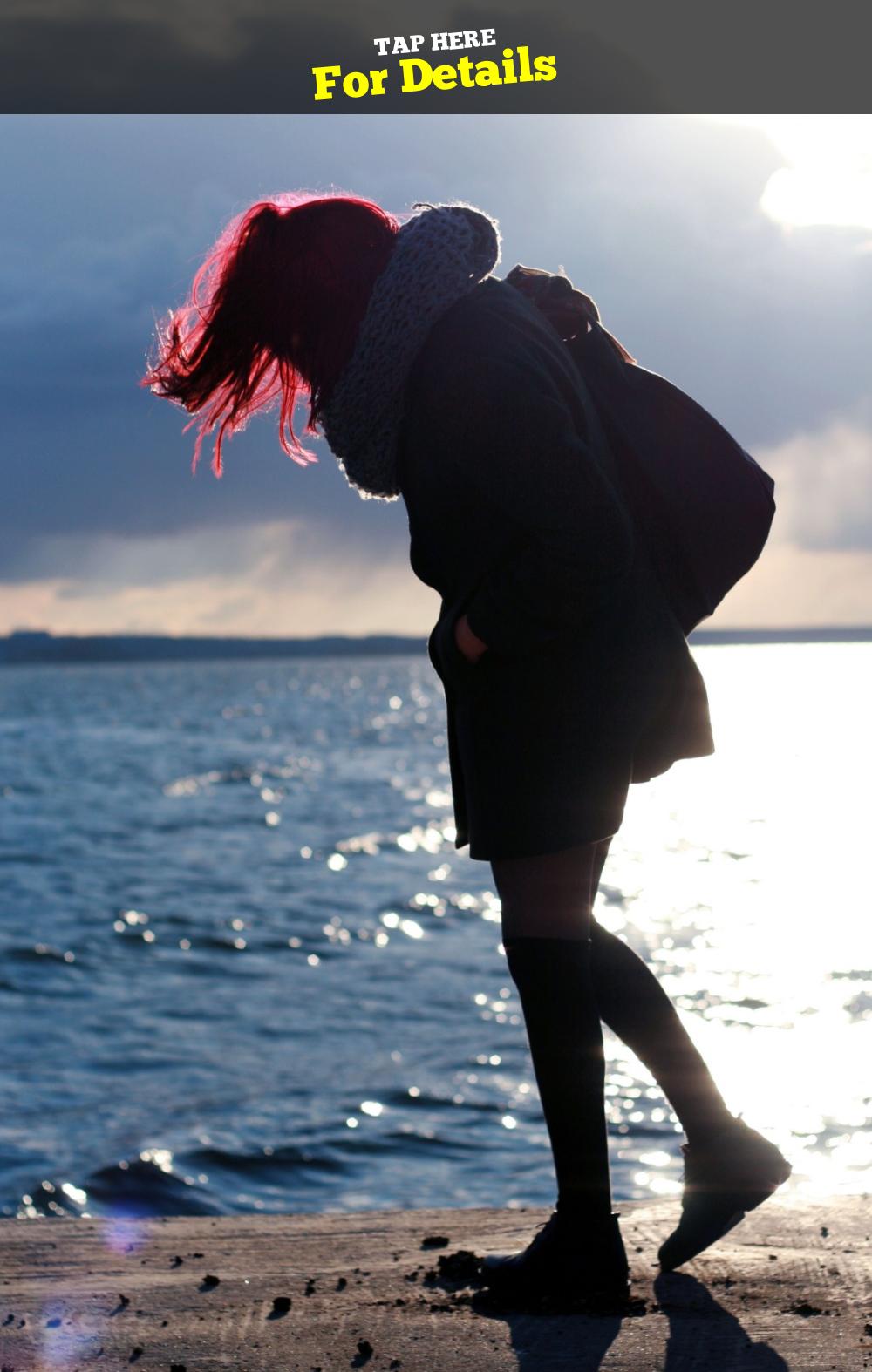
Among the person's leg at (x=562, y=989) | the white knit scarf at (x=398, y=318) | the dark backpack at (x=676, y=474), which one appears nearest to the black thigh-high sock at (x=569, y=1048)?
the person's leg at (x=562, y=989)

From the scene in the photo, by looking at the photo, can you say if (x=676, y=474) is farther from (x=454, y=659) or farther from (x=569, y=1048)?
(x=569, y=1048)

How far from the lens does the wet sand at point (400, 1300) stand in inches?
83.4

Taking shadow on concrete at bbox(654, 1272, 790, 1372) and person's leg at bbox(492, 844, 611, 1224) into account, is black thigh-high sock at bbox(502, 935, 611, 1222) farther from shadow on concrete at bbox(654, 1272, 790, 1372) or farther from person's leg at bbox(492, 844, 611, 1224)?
shadow on concrete at bbox(654, 1272, 790, 1372)

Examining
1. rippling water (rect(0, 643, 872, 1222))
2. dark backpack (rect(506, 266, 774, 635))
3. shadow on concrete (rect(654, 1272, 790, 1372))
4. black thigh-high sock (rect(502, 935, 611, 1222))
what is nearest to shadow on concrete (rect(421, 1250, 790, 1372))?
shadow on concrete (rect(654, 1272, 790, 1372))

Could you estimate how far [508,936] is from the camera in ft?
7.55

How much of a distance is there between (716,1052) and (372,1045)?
6.63 ft

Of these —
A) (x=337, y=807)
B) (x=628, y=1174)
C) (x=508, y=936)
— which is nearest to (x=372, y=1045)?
(x=628, y=1174)

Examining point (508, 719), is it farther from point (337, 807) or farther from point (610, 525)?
point (337, 807)

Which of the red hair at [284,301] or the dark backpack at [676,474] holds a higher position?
the red hair at [284,301]

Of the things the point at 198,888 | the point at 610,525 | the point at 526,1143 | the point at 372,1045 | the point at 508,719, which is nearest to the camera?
the point at 610,525

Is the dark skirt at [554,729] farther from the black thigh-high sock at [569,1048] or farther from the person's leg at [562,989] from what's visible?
the black thigh-high sock at [569,1048]

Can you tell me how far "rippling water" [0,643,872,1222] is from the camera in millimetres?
6051

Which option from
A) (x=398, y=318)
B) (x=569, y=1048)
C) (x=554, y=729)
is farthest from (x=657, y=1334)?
(x=398, y=318)

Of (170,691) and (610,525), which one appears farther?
(170,691)
